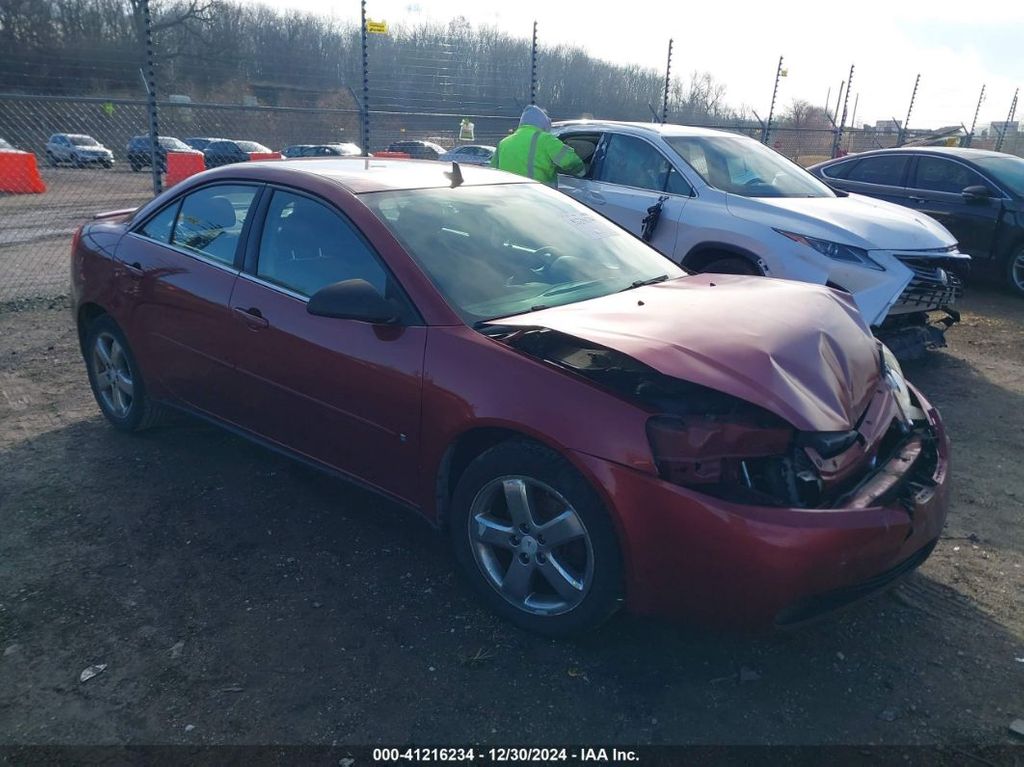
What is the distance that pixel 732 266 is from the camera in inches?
245

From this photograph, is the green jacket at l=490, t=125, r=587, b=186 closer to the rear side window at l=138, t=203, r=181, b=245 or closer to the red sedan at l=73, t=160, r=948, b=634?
the red sedan at l=73, t=160, r=948, b=634

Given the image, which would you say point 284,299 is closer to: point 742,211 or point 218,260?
point 218,260

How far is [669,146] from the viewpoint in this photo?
6.82 m

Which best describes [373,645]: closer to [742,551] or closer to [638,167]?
[742,551]

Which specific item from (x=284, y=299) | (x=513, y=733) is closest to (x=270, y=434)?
(x=284, y=299)

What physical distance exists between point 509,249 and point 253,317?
4.00ft

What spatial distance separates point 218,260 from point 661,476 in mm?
2556

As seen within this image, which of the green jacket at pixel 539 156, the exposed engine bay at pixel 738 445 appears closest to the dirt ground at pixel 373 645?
the exposed engine bay at pixel 738 445

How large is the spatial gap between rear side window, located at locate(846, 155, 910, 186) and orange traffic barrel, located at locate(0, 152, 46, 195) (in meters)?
19.7

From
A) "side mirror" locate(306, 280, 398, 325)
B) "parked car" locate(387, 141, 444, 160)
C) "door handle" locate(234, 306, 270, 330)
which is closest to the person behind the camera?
"side mirror" locate(306, 280, 398, 325)

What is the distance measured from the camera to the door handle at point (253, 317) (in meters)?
3.57

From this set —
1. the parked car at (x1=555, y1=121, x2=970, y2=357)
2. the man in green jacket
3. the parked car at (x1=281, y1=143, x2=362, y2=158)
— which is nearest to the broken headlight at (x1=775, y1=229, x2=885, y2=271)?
the parked car at (x1=555, y1=121, x2=970, y2=357)

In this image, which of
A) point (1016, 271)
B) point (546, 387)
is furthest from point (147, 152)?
point (546, 387)

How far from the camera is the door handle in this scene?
3.57 meters
